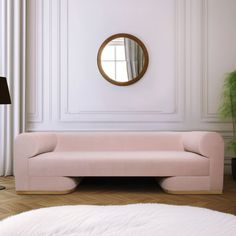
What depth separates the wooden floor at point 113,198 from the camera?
2189 mm

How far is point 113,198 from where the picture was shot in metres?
2.43

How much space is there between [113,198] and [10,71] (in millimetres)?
1846

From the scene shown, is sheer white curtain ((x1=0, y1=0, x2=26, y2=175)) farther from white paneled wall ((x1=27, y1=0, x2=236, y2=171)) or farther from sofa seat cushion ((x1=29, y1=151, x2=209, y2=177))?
sofa seat cushion ((x1=29, y1=151, x2=209, y2=177))

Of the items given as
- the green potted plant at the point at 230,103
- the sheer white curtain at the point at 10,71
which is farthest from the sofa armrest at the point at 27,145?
the green potted plant at the point at 230,103

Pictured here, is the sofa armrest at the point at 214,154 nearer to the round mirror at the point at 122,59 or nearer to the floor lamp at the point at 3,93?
the round mirror at the point at 122,59

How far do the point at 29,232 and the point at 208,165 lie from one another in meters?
2.19

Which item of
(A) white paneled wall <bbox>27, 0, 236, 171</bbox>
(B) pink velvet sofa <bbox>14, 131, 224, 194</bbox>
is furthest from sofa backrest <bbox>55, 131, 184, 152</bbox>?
(B) pink velvet sofa <bbox>14, 131, 224, 194</bbox>

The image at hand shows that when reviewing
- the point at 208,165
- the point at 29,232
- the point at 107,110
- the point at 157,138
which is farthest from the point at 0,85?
the point at 29,232

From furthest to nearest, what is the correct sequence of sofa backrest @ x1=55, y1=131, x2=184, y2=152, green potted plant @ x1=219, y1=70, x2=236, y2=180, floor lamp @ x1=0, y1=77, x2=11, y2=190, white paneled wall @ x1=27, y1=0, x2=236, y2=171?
1. white paneled wall @ x1=27, y1=0, x2=236, y2=171
2. green potted plant @ x1=219, y1=70, x2=236, y2=180
3. sofa backrest @ x1=55, y1=131, x2=184, y2=152
4. floor lamp @ x1=0, y1=77, x2=11, y2=190

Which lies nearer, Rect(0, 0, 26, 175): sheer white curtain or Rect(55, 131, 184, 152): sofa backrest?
Rect(55, 131, 184, 152): sofa backrest

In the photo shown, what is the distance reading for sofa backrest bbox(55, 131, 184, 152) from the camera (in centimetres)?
312

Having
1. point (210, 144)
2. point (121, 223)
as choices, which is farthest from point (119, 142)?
point (121, 223)

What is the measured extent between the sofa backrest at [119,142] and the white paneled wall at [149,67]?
348mm

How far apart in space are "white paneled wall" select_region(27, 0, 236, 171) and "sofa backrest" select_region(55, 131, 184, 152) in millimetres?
348
